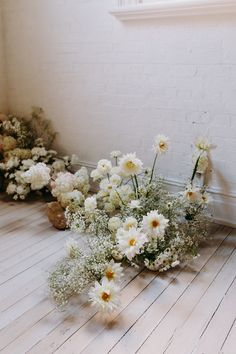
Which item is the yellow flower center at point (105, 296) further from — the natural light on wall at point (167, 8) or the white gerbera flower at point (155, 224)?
the natural light on wall at point (167, 8)

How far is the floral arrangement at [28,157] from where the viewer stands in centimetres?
276

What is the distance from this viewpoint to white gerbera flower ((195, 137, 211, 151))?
2352mm

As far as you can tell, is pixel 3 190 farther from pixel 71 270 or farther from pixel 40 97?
pixel 71 270

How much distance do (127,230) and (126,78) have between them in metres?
1.28

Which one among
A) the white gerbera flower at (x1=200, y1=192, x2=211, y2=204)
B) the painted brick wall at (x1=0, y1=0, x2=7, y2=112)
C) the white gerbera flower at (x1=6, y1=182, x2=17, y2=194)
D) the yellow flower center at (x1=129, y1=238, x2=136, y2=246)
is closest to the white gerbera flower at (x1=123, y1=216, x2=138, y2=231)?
the yellow flower center at (x1=129, y1=238, x2=136, y2=246)

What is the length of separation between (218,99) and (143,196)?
2.65ft

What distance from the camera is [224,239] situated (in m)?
2.34

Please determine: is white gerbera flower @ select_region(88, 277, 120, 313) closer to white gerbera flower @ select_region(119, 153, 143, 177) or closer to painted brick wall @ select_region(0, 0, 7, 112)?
white gerbera flower @ select_region(119, 153, 143, 177)

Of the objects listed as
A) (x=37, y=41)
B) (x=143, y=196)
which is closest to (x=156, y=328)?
(x=143, y=196)

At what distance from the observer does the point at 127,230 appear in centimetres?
194

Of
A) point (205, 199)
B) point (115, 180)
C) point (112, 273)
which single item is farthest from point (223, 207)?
point (112, 273)

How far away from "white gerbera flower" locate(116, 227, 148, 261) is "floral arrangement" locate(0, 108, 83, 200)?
103cm

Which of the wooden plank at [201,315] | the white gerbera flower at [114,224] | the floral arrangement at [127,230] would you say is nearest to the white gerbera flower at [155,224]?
the floral arrangement at [127,230]

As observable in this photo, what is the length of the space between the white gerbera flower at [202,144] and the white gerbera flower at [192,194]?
0.89 ft
